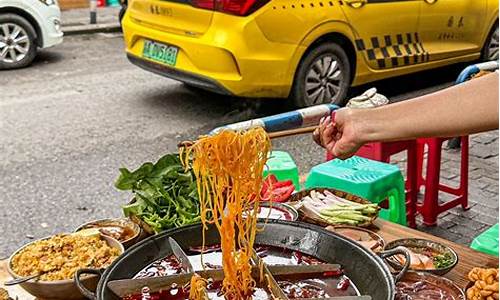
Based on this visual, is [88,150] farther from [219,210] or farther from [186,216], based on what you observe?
[219,210]

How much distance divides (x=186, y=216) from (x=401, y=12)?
5.08 meters

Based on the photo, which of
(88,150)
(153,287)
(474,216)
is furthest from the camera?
(88,150)

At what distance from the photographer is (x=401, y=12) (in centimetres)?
689

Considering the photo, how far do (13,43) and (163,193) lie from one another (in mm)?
6995

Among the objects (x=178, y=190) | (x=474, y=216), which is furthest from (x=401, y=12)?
(x=178, y=190)

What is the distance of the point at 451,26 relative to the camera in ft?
24.6

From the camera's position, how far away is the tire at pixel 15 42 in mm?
8602

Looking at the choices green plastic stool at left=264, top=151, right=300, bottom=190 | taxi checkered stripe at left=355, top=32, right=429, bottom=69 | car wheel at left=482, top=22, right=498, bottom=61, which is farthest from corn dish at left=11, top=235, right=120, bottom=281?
car wheel at left=482, top=22, right=498, bottom=61

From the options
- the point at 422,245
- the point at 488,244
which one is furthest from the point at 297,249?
the point at 488,244

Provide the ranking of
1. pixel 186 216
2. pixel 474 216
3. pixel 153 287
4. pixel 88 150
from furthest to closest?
pixel 88 150
pixel 474 216
pixel 186 216
pixel 153 287

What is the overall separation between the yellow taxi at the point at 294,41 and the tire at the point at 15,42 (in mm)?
2447

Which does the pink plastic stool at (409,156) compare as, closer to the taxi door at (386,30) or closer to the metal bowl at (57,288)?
the metal bowl at (57,288)

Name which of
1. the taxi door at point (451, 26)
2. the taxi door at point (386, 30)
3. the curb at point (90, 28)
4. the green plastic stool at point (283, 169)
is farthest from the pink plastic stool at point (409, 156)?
the curb at point (90, 28)

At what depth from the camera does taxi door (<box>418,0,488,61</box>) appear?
720cm
